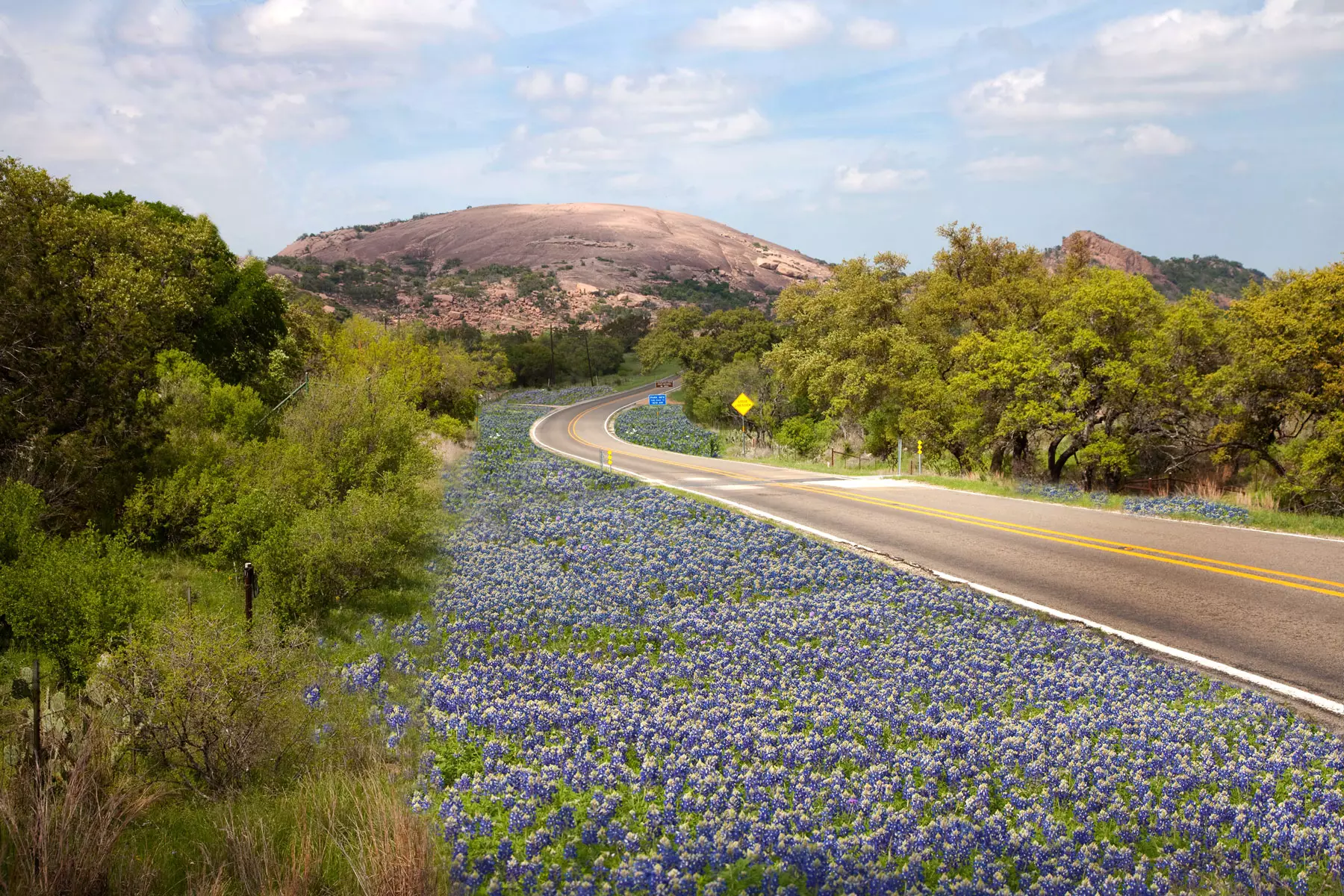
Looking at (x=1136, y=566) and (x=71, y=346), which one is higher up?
(x=71, y=346)

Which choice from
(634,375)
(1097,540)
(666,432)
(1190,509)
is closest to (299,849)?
(1097,540)

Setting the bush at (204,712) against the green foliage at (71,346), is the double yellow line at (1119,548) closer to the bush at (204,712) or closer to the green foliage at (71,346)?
the bush at (204,712)

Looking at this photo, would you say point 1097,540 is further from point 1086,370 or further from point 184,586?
point 184,586

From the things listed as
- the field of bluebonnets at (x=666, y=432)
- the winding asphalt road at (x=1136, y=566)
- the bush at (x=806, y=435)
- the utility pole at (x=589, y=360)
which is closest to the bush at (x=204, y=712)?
the winding asphalt road at (x=1136, y=566)

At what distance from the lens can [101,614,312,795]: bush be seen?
6.74 meters

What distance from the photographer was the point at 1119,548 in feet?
43.1

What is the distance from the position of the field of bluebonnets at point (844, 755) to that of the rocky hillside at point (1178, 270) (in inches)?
4277

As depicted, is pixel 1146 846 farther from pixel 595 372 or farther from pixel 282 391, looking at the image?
pixel 595 372

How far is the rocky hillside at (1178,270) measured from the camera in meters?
120

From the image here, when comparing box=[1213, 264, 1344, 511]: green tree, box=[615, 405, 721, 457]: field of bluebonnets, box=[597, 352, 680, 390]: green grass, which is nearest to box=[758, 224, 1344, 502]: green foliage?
box=[1213, 264, 1344, 511]: green tree

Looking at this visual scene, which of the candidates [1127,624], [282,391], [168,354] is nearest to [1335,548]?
[1127,624]

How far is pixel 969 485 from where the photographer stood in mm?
22391

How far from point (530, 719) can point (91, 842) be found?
116 inches

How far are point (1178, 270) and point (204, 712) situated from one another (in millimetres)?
161473
